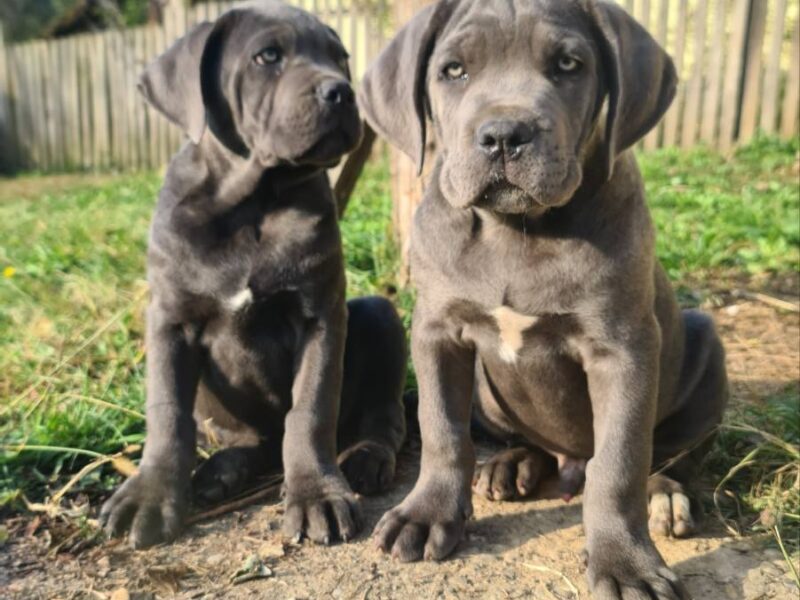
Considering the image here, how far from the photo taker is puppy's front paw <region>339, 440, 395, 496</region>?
3.51 m

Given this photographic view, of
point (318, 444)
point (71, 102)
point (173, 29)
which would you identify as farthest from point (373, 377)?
point (71, 102)

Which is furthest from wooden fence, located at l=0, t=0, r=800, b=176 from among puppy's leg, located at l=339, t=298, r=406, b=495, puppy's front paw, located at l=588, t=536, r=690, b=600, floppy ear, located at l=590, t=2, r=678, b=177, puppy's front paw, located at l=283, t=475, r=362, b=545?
puppy's front paw, located at l=588, t=536, r=690, b=600

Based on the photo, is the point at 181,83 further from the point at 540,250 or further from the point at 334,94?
the point at 540,250

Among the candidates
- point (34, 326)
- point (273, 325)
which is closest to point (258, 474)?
point (273, 325)

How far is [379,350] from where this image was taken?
13.2 ft

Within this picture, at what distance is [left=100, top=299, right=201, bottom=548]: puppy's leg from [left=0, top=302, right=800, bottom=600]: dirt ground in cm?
8

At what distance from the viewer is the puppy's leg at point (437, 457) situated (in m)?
2.92

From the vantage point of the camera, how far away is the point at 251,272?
11.1 ft

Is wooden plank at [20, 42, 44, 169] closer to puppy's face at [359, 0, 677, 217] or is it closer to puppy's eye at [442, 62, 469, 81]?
puppy's face at [359, 0, 677, 217]

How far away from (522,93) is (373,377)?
166cm

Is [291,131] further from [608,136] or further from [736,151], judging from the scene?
[736,151]

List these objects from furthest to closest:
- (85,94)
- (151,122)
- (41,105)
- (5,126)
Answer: (5,126), (41,105), (85,94), (151,122)

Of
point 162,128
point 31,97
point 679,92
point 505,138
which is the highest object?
point 505,138

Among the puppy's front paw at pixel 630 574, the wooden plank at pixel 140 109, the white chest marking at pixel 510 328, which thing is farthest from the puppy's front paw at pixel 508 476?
the wooden plank at pixel 140 109
